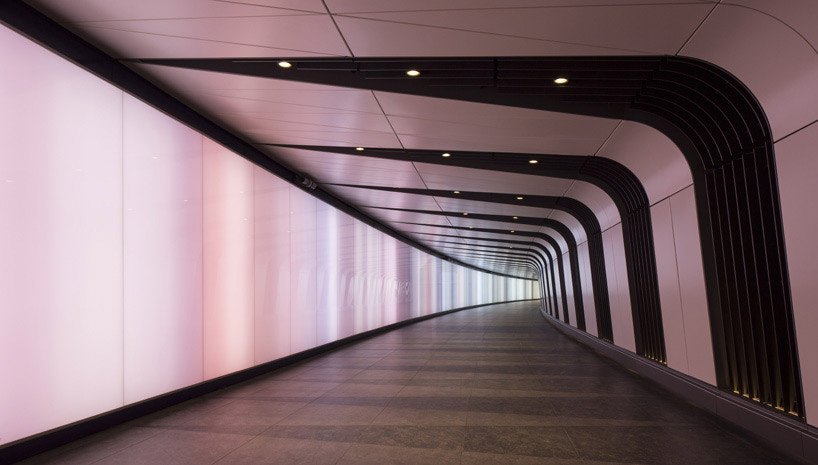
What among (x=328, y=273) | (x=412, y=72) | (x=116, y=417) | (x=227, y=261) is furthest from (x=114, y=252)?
(x=328, y=273)

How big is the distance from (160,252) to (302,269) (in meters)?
5.54

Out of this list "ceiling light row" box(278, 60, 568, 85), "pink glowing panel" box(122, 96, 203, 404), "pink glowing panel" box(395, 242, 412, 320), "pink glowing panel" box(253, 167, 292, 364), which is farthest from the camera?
"pink glowing panel" box(395, 242, 412, 320)

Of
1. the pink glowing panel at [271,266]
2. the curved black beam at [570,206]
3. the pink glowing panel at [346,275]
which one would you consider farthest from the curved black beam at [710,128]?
the pink glowing panel at [346,275]

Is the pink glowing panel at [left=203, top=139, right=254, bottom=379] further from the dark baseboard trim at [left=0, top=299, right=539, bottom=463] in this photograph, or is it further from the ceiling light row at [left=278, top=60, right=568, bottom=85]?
the ceiling light row at [left=278, top=60, right=568, bottom=85]

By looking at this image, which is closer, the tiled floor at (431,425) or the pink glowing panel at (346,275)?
the tiled floor at (431,425)

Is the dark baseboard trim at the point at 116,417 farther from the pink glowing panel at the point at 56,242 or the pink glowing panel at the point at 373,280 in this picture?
the pink glowing panel at the point at 373,280

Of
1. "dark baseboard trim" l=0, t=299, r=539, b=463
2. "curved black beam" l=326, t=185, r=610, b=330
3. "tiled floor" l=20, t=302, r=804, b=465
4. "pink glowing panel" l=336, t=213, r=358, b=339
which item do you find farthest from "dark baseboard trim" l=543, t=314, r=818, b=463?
"pink glowing panel" l=336, t=213, r=358, b=339

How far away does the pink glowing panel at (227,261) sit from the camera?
334 inches

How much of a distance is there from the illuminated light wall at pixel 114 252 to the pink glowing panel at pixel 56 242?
12 millimetres

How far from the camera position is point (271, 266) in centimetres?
1087

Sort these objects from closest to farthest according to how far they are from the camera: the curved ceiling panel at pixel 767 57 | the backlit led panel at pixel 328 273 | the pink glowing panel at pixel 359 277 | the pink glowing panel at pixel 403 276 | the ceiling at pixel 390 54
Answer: the curved ceiling panel at pixel 767 57 < the ceiling at pixel 390 54 < the backlit led panel at pixel 328 273 < the pink glowing panel at pixel 359 277 < the pink glowing panel at pixel 403 276

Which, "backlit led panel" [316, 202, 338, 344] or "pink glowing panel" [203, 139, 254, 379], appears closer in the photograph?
"pink glowing panel" [203, 139, 254, 379]

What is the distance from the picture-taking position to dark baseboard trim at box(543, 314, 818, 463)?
488 centimetres

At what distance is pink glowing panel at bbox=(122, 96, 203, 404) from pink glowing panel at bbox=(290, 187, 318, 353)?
3938mm
